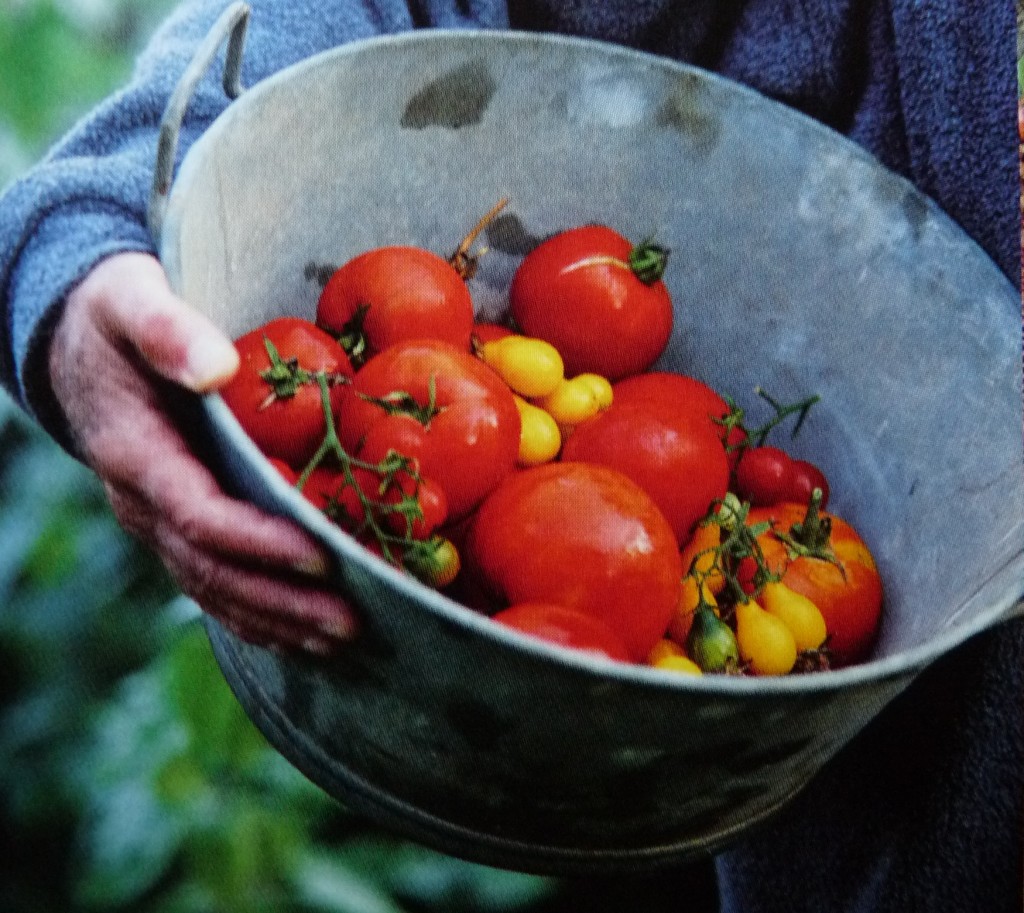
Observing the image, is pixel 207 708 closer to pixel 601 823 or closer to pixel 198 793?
pixel 198 793

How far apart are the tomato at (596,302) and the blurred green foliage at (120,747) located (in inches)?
16.6

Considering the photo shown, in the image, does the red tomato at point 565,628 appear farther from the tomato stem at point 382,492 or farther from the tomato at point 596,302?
the tomato at point 596,302

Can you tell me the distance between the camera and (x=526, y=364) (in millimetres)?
776

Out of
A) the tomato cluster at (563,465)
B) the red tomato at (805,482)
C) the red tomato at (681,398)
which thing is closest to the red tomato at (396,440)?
the tomato cluster at (563,465)

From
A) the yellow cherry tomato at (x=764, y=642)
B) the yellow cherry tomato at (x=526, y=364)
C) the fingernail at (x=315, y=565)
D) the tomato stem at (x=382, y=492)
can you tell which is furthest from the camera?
the yellow cherry tomato at (x=526, y=364)

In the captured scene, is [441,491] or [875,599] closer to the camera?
[441,491]

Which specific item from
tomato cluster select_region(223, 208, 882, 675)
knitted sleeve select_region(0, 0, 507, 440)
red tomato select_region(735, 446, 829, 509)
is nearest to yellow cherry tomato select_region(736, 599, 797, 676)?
tomato cluster select_region(223, 208, 882, 675)

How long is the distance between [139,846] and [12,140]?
0.74 metres

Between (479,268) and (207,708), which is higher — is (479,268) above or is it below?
above

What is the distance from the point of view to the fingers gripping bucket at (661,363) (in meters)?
0.47

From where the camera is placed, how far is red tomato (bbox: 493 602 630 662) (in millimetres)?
528

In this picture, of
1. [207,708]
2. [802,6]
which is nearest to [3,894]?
[207,708]

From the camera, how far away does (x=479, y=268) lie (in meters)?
0.88

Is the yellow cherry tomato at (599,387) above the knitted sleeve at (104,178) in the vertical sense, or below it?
below
